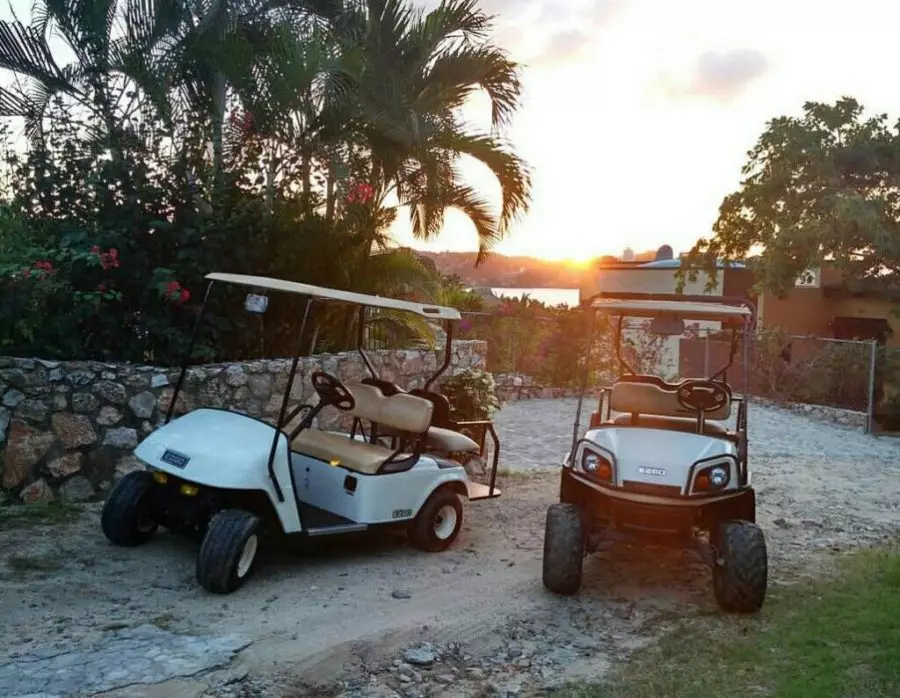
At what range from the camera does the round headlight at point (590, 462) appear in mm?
5668

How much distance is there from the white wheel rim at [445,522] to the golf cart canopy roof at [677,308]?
5.95ft

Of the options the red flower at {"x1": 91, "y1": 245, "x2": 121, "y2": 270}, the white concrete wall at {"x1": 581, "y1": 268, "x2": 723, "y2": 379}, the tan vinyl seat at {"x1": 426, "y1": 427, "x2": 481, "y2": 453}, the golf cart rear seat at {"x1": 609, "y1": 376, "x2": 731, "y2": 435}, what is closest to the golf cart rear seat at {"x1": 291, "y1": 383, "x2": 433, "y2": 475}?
the tan vinyl seat at {"x1": 426, "y1": 427, "x2": 481, "y2": 453}

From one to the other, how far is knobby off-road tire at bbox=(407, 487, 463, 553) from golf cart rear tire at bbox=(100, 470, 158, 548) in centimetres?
182

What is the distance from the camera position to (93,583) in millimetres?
5332

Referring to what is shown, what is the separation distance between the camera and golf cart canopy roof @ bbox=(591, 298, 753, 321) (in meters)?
5.96

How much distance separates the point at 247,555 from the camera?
209 inches

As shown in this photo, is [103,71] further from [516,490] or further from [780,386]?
[780,386]

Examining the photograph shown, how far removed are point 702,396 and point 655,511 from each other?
3.39 ft

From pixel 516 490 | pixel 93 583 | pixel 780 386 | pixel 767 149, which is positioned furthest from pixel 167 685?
pixel 767 149

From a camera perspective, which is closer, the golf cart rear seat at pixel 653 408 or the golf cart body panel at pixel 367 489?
the golf cart body panel at pixel 367 489

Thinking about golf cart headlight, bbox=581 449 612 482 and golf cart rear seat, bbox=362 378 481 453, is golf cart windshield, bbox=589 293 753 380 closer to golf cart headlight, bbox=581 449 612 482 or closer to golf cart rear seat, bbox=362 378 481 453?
golf cart headlight, bbox=581 449 612 482

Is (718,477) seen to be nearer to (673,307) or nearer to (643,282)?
(673,307)

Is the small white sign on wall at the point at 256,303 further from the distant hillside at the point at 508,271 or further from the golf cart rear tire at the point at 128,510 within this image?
the distant hillside at the point at 508,271

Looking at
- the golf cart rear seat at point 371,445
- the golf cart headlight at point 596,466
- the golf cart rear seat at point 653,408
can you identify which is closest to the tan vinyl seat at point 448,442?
the golf cart rear seat at point 371,445
